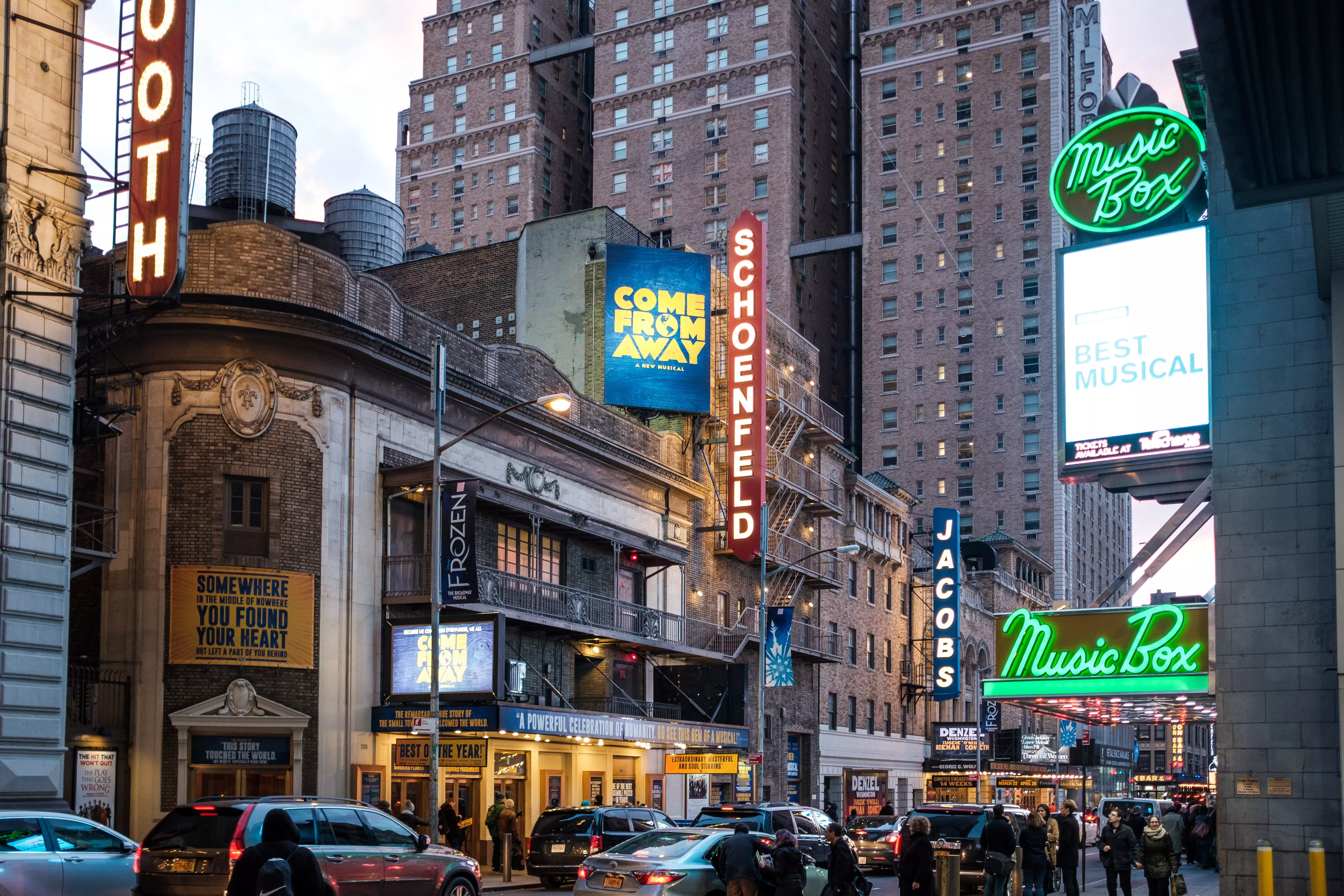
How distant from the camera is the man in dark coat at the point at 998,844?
22406 mm

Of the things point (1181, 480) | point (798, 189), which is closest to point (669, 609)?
point (1181, 480)

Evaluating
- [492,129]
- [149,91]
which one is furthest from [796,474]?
[492,129]

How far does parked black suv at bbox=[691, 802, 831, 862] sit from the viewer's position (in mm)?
24891

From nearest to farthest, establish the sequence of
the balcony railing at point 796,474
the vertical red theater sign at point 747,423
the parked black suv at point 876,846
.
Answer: the parked black suv at point 876,846, the vertical red theater sign at point 747,423, the balcony railing at point 796,474

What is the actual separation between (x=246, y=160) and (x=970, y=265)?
6795 centimetres

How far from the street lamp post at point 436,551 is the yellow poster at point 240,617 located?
269cm

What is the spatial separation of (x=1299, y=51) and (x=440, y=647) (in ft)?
82.7

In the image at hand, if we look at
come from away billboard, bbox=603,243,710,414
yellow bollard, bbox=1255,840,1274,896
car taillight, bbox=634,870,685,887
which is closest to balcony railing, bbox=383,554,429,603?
A: come from away billboard, bbox=603,243,710,414

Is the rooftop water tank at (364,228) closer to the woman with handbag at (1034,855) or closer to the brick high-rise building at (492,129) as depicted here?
the woman with handbag at (1034,855)

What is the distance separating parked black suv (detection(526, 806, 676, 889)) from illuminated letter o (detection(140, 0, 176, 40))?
16.6 metres

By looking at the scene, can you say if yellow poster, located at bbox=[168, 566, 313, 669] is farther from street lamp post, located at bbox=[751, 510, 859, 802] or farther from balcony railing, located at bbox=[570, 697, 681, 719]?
street lamp post, located at bbox=[751, 510, 859, 802]

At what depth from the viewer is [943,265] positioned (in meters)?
110

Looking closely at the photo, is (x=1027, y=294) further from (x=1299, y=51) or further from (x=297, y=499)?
(x=1299, y=51)

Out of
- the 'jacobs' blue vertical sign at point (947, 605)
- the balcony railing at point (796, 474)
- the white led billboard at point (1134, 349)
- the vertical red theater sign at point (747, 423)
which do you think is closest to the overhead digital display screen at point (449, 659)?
the white led billboard at point (1134, 349)
